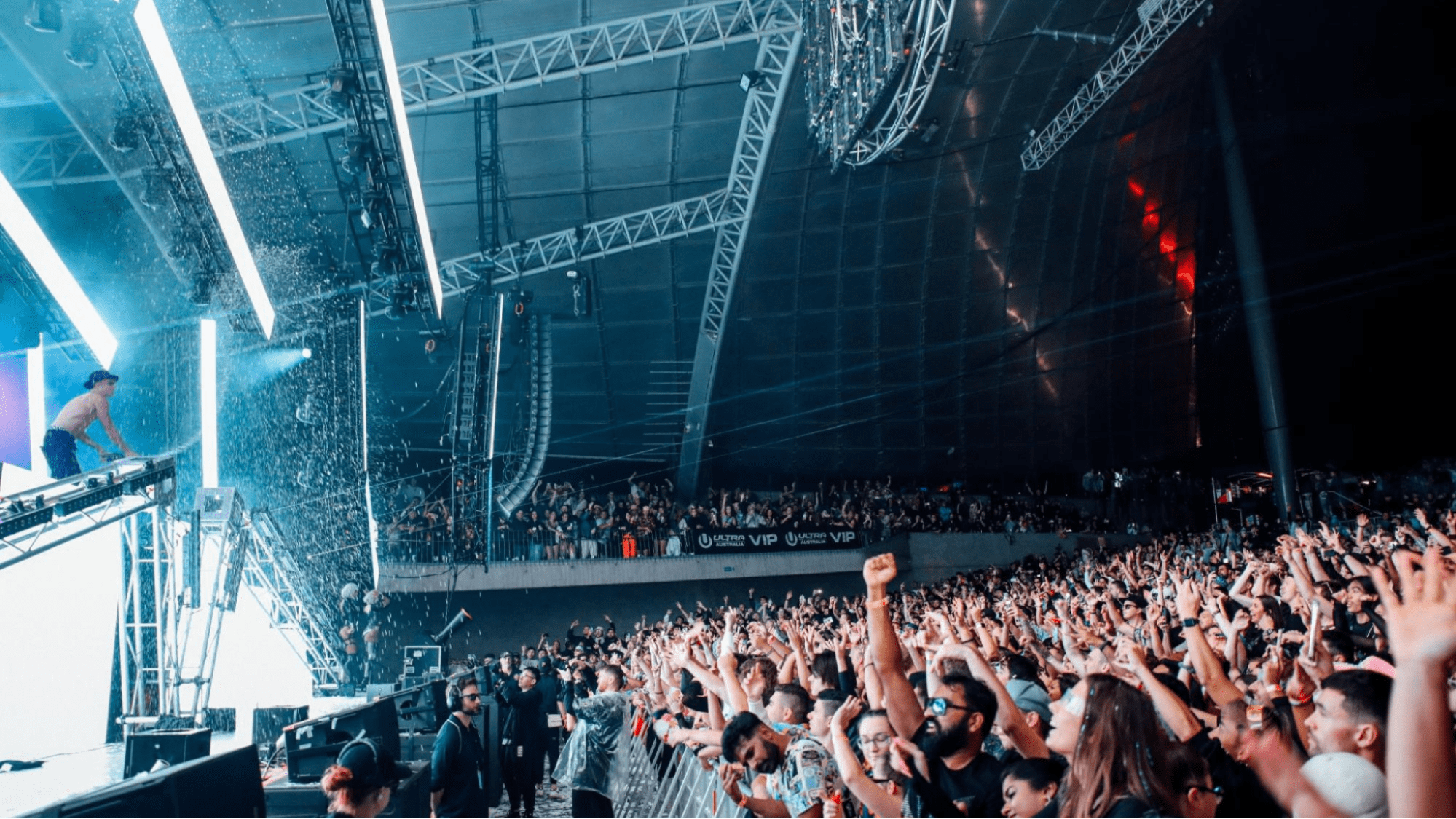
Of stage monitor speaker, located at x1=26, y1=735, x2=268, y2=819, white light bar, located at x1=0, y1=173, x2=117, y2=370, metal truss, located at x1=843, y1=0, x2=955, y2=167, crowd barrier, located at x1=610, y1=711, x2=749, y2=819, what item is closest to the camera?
stage monitor speaker, located at x1=26, y1=735, x2=268, y2=819

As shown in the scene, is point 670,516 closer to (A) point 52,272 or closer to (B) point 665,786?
(A) point 52,272

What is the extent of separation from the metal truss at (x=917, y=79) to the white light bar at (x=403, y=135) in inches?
242

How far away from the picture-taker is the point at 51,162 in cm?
1381

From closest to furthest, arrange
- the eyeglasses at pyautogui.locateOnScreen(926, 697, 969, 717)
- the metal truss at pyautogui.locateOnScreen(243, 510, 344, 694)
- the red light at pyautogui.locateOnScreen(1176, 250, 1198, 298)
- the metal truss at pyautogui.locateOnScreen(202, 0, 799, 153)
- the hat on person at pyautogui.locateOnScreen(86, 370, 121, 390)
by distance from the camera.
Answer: the eyeglasses at pyautogui.locateOnScreen(926, 697, 969, 717) < the hat on person at pyautogui.locateOnScreen(86, 370, 121, 390) < the metal truss at pyautogui.locateOnScreen(243, 510, 344, 694) < the metal truss at pyautogui.locateOnScreen(202, 0, 799, 153) < the red light at pyautogui.locateOnScreen(1176, 250, 1198, 298)

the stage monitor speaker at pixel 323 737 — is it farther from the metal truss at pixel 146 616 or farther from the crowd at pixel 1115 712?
the crowd at pixel 1115 712

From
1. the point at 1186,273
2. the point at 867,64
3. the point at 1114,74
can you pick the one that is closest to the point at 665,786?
the point at 867,64

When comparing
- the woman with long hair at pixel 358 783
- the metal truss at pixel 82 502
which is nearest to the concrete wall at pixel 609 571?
the metal truss at pixel 82 502

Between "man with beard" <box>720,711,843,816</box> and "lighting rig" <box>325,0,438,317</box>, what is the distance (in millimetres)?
9198

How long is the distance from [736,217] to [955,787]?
18.7 metres

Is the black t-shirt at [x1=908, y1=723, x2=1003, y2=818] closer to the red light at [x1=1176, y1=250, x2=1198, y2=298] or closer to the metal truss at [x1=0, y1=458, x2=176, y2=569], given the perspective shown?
the metal truss at [x1=0, y1=458, x2=176, y2=569]

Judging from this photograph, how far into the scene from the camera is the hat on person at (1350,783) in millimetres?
2408

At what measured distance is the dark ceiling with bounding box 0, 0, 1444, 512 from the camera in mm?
16516

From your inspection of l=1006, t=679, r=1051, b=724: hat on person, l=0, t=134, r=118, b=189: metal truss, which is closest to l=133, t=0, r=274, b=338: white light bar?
l=0, t=134, r=118, b=189: metal truss

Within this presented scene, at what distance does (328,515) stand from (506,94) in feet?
29.3
